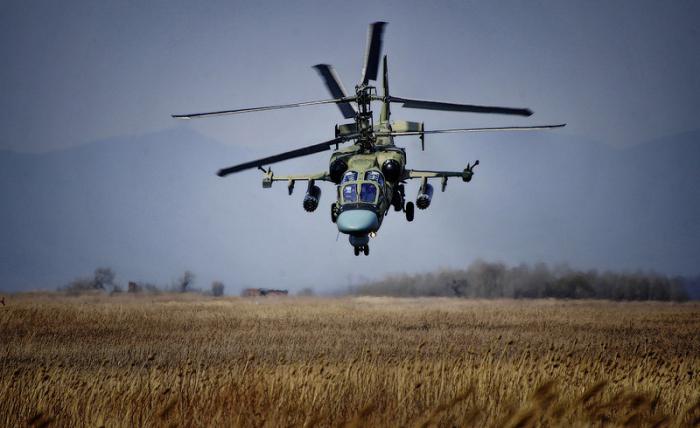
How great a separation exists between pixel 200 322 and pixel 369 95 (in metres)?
20.2

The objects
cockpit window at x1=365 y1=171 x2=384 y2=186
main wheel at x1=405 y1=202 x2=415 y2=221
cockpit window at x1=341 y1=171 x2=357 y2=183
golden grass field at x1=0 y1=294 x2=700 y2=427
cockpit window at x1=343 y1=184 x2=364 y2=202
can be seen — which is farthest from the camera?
main wheel at x1=405 y1=202 x2=415 y2=221

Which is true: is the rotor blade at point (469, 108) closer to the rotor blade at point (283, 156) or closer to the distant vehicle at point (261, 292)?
the rotor blade at point (283, 156)

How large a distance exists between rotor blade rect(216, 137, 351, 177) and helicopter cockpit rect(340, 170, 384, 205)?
3.87 ft

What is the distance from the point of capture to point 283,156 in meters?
17.1

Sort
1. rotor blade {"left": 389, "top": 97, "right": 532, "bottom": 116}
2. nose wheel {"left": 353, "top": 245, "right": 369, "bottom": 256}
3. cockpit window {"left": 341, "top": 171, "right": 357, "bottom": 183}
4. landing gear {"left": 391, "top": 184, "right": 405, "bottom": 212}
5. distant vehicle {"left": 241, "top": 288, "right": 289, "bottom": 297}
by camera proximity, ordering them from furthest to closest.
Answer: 1. distant vehicle {"left": 241, "top": 288, "right": 289, "bottom": 297}
2. landing gear {"left": 391, "top": 184, "right": 405, "bottom": 212}
3. cockpit window {"left": 341, "top": 171, "right": 357, "bottom": 183}
4. rotor blade {"left": 389, "top": 97, "right": 532, "bottom": 116}
5. nose wheel {"left": 353, "top": 245, "right": 369, "bottom": 256}

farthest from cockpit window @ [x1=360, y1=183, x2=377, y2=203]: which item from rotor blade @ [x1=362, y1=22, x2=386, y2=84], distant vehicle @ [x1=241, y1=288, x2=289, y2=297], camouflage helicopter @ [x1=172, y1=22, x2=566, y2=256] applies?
distant vehicle @ [x1=241, y1=288, x2=289, y2=297]

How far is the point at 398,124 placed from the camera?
19.7 meters

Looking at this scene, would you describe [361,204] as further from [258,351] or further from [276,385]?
[258,351]

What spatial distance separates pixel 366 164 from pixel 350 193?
4.70ft

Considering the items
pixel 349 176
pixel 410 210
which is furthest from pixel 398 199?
pixel 349 176

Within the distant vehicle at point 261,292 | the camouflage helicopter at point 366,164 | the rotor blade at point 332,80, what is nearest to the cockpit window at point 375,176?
the camouflage helicopter at point 366,164

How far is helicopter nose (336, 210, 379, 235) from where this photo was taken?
15.6m

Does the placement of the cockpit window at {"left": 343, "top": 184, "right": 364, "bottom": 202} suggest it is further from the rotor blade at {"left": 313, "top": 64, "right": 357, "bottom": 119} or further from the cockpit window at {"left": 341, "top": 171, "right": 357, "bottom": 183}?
the rotor blade at {"left": 313, "top": 64, "right": 357, "bottom": 119}

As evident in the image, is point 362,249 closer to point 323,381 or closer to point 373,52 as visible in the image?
point 323,381
